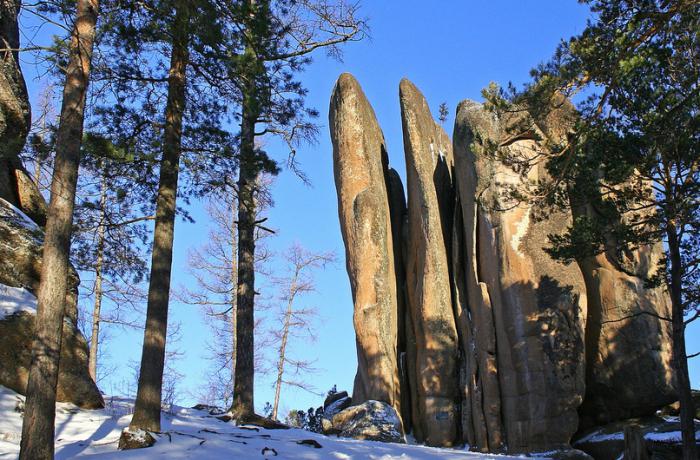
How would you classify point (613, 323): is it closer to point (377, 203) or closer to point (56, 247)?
point (377, 203)

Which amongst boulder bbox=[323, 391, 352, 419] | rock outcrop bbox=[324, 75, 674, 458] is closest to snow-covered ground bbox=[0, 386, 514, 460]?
rock outcrop bbox=[324, 75, 674, 458]

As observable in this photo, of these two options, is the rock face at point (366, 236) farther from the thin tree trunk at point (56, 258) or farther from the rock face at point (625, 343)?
the thin tree trunk at point (56, 258)

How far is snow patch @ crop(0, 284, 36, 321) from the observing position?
402 inches

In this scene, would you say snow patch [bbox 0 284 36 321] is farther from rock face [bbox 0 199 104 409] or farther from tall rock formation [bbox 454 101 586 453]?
tall rock formation [bbox 454 101 586 453]

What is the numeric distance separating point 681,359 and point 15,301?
10923 mm

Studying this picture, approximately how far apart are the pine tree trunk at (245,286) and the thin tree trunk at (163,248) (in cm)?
153

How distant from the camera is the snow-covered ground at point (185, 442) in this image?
7914mm

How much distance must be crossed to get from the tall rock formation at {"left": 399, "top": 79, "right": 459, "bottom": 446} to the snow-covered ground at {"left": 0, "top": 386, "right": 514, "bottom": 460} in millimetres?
7506

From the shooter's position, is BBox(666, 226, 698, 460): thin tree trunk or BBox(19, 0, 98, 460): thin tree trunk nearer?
BBox(19, 0, 98, 460): thin tree trunk

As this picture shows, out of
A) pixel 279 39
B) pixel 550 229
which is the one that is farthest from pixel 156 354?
pixel 550 229

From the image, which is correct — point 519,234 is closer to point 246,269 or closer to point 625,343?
point 625,343

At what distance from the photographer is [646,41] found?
8797 mm

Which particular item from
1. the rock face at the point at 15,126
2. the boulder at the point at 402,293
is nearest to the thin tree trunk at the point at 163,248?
the rock face at the point at 15,126

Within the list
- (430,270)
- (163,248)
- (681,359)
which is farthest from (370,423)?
(163,248)
